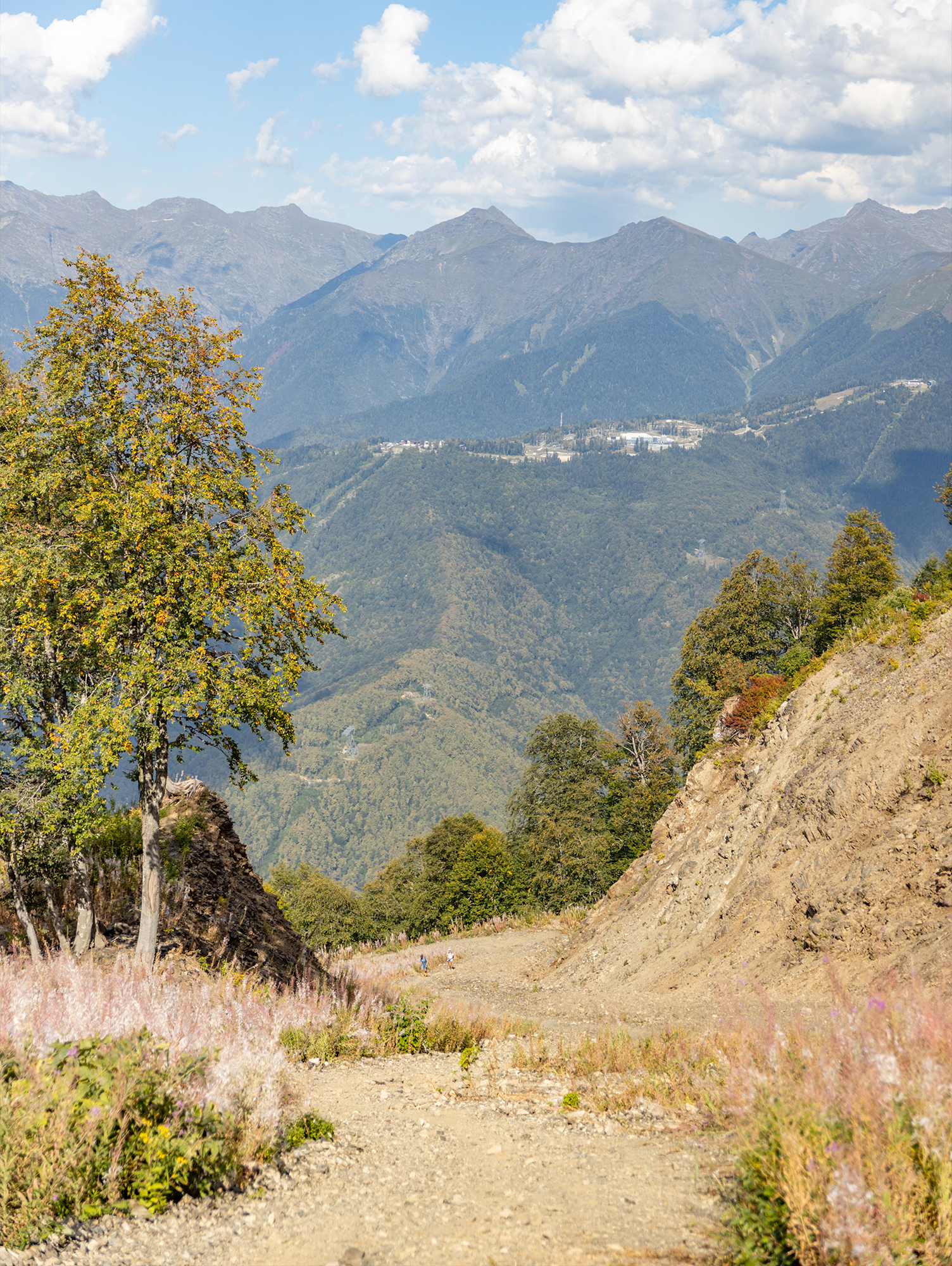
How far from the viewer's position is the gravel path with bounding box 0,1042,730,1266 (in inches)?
194

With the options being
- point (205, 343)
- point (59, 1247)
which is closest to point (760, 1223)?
point (59, 1247)

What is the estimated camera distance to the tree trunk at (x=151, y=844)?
1185 centimetres

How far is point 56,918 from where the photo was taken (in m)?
13.0

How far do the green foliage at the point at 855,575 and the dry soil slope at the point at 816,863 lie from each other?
16.8 metres

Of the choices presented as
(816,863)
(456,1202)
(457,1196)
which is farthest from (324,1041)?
(816,863)

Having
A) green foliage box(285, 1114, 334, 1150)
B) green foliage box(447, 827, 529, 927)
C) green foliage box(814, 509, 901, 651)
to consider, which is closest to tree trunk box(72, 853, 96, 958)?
green foliage box(285, 1114, 334, 1150)

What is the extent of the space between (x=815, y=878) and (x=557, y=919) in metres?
27.6

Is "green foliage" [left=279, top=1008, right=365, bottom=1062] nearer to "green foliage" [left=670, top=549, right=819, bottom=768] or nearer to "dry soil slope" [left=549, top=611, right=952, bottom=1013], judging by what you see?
"dry soil slope" [left=549, top=611, right=952, bottom=1013]

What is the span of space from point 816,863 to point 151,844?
1348 centimetres

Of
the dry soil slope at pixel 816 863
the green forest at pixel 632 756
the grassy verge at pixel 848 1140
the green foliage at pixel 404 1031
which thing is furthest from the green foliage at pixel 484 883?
the grassy verge at pixel 848 1140

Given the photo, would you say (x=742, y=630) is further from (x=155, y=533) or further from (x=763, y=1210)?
(x=763, y=1210)

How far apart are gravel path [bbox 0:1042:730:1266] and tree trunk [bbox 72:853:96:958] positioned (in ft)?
23.5

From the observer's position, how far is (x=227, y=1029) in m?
7.52

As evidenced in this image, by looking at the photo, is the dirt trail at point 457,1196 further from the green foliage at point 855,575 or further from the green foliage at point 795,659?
the green foliage at point 855,575
